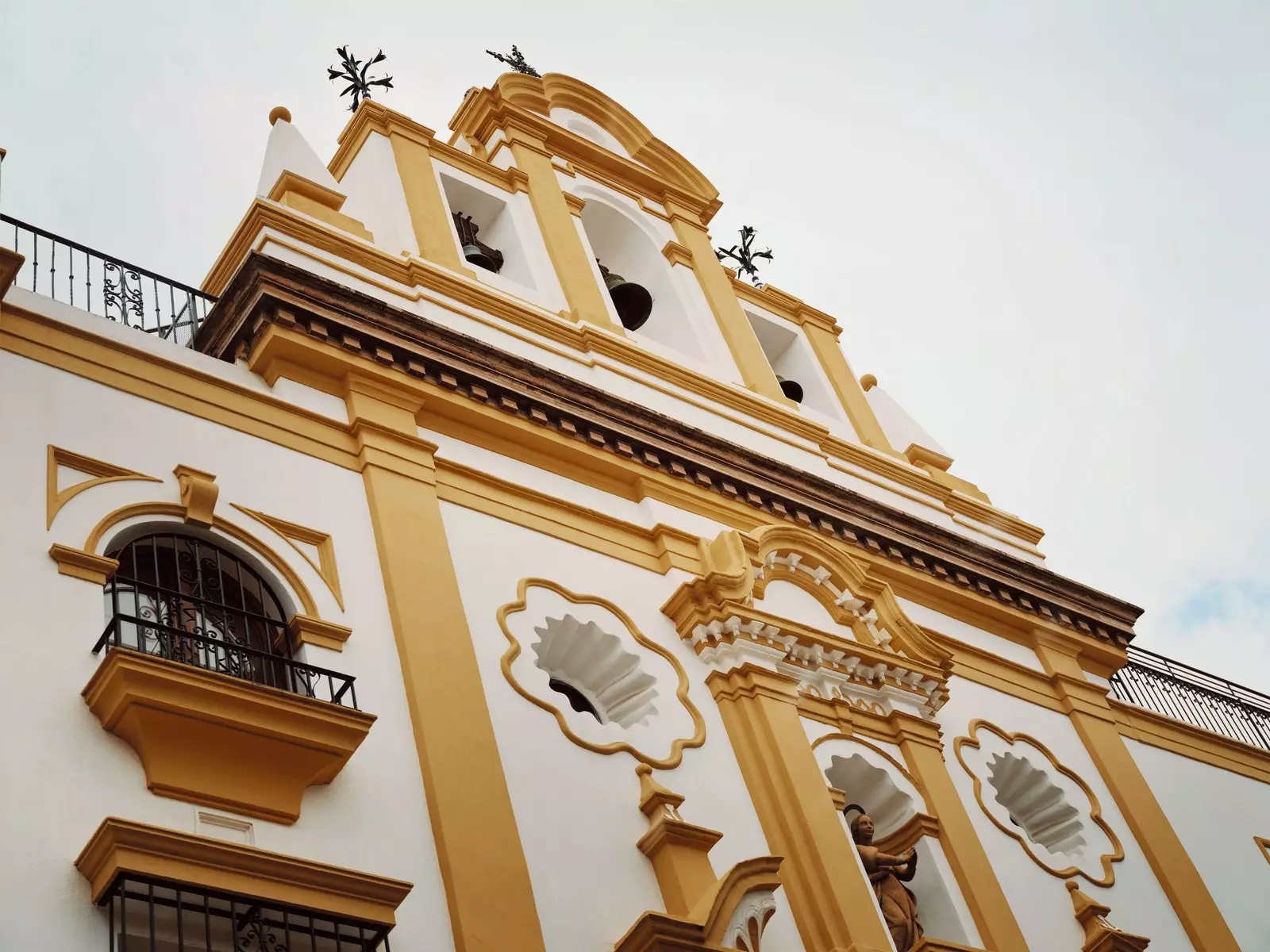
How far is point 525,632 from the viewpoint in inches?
402

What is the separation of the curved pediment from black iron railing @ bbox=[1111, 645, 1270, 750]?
20.8 feet

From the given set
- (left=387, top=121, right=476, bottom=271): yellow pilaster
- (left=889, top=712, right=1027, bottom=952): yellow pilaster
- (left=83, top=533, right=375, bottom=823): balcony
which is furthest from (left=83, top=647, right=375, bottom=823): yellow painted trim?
(left=387, top=121, right=476, bottom=271): yellow pilaster

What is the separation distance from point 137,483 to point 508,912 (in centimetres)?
305

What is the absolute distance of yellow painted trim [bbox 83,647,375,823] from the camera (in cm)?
745

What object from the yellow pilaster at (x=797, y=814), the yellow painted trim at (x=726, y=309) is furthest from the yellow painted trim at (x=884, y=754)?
the yellow painted trim at (x=726, y=309)

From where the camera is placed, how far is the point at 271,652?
852cm

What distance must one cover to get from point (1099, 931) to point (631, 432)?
4.80 m

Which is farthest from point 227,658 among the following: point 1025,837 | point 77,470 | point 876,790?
point 1025,837

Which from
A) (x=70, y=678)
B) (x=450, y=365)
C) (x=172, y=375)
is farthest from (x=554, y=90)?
(x=70, y=678)

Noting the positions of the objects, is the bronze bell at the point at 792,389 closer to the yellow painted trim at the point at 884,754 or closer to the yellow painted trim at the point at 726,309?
the yellow painted trim at the point at 726,309

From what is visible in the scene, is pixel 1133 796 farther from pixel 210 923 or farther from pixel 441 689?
pixel 210 923

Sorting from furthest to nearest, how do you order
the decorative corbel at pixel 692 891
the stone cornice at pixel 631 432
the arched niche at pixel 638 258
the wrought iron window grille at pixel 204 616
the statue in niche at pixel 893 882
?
1. the arched niche at pixel 638 258
2. the stone cornice at pixel 631 432
3. the statue in niche at pixel 893 882
4. the decorative corbel at pixel 692 891
5. the wrought iron window grille at pixel 204 616

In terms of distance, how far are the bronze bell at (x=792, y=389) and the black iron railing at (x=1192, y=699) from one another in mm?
3945

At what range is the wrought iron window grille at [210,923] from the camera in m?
6.76
